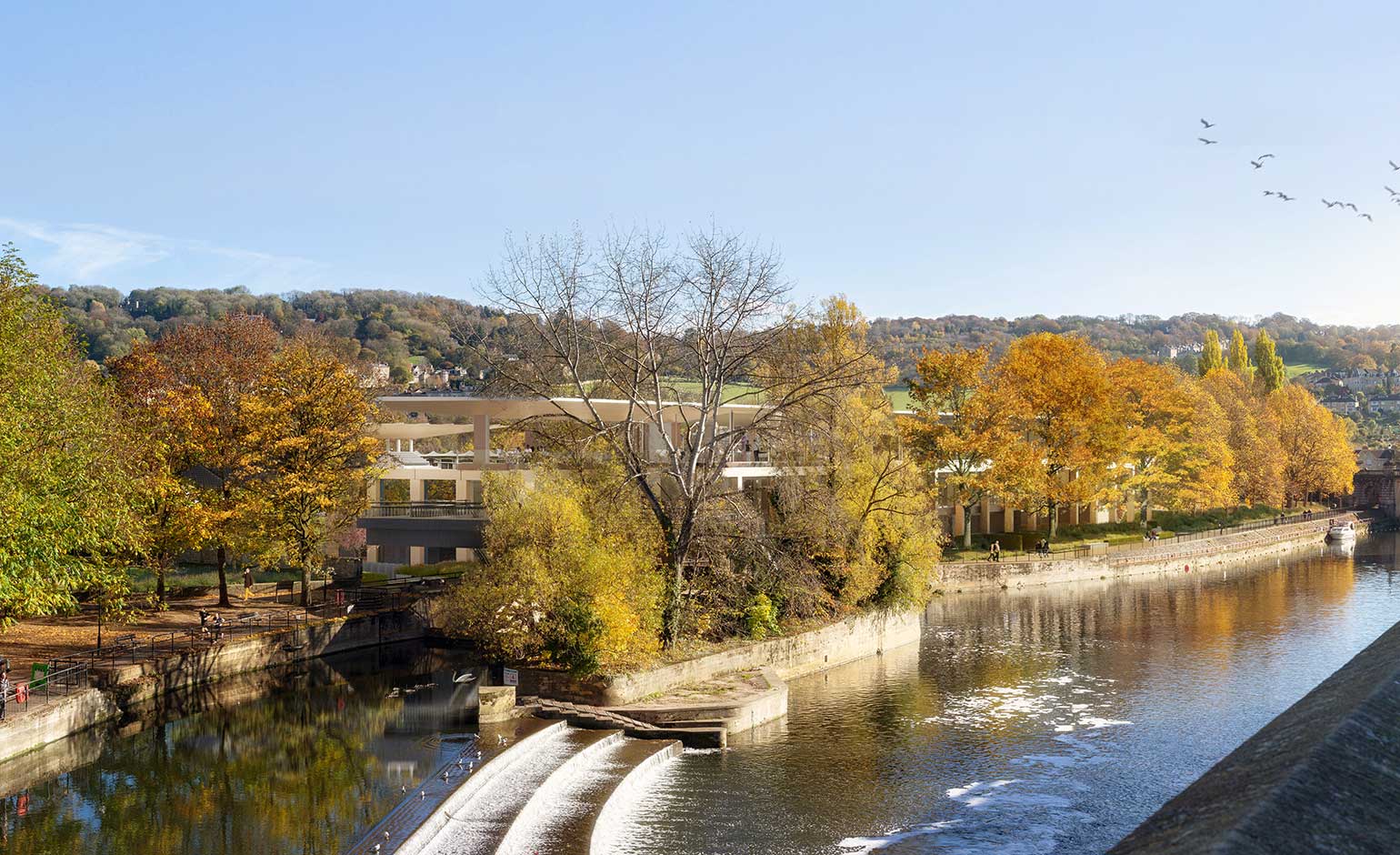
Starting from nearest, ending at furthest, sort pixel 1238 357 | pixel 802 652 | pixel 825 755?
pixel 825 755 < pixel 802 652 < pixel 1238 357

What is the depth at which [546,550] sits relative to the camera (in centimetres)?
3609

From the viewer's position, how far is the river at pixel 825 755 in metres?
24.2

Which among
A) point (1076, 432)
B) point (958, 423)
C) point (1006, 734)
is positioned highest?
point (958, 423)

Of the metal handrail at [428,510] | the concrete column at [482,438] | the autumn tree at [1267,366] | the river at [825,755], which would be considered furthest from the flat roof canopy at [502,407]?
the autumn tree at [1267,366]

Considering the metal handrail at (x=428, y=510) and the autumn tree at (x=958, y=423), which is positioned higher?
the autumn tree at (x=958, y=423)

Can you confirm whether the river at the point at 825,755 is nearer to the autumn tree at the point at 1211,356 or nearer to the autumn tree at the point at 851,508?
the autumn tree at the point at 851,508

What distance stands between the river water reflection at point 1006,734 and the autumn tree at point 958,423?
1179 centimetres

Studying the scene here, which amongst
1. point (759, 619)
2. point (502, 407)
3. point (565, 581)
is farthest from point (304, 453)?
point (759, 619)

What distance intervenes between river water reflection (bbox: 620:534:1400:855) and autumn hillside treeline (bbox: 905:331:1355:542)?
12402 millimetres

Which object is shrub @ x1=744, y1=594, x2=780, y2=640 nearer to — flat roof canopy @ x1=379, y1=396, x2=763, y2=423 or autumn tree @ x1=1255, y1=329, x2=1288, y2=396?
flat roof canopy @ x1=379, y1=396, x2=763, y2=423

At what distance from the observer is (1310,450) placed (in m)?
115

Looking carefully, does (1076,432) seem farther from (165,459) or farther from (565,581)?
(165,459)

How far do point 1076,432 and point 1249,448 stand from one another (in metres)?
35.5

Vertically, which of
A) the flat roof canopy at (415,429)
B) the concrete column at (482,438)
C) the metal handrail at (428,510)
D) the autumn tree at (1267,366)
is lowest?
the metal handrail at (428,510)
